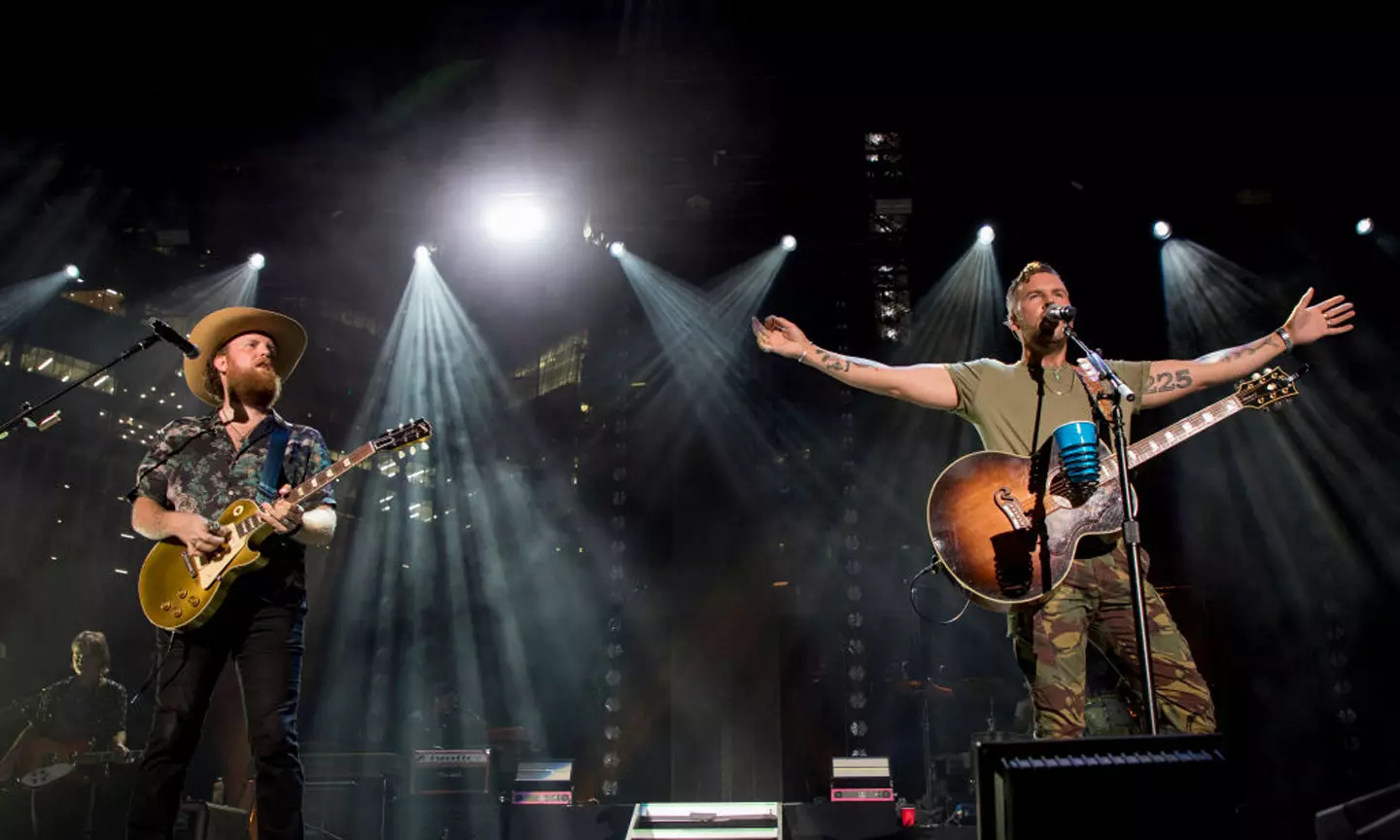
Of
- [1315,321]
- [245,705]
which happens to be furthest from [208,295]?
[1315,321]

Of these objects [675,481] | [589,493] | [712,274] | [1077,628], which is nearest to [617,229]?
[712,274]

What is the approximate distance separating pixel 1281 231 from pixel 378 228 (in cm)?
914

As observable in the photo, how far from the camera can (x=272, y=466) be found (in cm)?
423

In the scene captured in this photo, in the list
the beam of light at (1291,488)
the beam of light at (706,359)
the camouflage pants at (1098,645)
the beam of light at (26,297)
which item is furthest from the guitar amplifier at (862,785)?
the beam of light at (26,297)

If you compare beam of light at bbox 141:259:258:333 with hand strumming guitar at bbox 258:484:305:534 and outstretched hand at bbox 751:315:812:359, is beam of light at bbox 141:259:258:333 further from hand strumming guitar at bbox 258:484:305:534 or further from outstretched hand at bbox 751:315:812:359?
outstretched hand at bbox 751:315:812:359

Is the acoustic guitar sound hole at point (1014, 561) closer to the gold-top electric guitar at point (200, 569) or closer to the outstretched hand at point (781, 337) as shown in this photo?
the outstretched hand at point (781, 337)

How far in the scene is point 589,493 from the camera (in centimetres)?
1225

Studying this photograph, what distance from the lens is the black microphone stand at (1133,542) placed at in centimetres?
312

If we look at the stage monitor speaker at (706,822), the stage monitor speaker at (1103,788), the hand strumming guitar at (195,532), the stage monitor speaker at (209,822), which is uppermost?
the hand strumming guitar at (195,532)

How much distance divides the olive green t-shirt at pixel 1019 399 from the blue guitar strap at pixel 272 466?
10.1ft

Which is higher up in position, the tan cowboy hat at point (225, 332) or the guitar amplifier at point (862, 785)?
the tan cowboy hat at point (225, 332)

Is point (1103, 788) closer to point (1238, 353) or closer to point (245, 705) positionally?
point (1238, 353)

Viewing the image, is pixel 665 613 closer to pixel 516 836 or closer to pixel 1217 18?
pixel 516 836

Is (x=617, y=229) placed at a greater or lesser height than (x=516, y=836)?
greater
